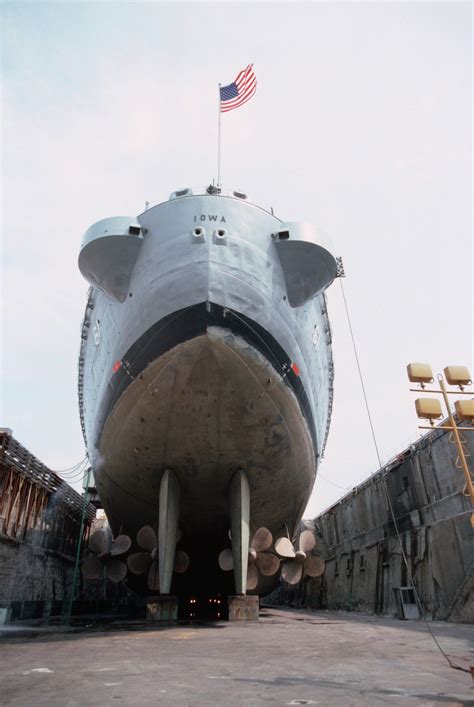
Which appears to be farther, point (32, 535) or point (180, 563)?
point (32, 535)

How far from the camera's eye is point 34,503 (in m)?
15.3

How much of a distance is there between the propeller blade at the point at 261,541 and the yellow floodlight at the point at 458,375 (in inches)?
280

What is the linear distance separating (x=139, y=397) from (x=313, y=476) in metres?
6.26

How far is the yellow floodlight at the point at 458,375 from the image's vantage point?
6312 mm

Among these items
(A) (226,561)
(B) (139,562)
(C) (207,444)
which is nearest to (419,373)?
(C) (207,444)

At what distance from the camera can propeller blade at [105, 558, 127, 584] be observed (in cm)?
1214

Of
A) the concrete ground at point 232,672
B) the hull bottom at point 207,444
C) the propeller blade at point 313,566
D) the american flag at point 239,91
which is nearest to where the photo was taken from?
the concrete ground at point 232,672

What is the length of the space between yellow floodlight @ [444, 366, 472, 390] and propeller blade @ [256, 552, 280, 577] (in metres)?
7.40

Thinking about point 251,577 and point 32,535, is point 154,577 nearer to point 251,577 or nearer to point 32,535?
point 251,577

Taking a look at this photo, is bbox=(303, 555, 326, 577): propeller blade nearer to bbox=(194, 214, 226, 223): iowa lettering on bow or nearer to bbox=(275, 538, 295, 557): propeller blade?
bbox=(275, 538, 295, 557): propeller blade

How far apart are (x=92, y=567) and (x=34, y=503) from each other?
4332 mm

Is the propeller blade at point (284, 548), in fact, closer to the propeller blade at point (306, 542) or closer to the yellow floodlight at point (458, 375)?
the propeller blade at point (306, 542)

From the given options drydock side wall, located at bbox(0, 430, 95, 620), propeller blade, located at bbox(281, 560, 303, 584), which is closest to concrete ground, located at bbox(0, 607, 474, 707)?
propeller blade, located at bbox(281, 560, 303, 584)

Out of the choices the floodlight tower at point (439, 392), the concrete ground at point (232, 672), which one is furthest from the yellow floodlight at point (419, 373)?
the concrete ground at point (232, 672)
